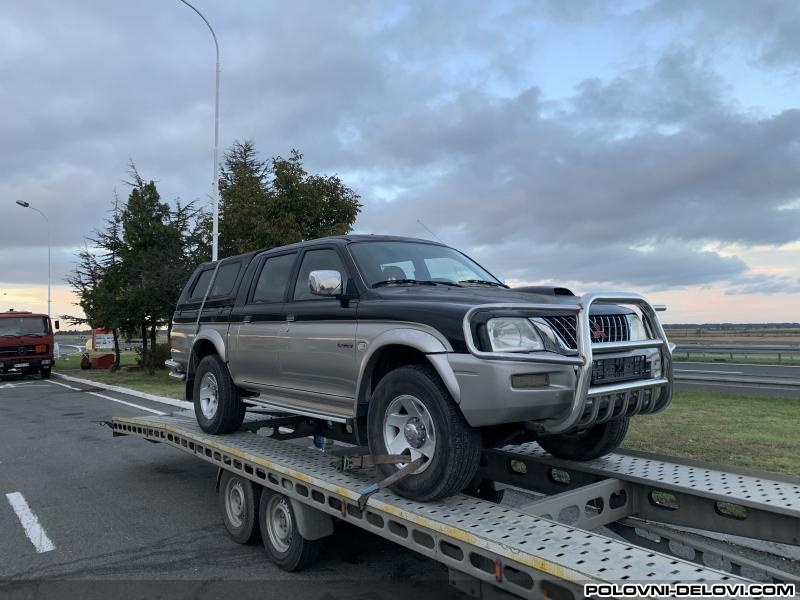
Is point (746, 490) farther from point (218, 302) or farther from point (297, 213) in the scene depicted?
point (297, 213)

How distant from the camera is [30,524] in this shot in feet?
17.7

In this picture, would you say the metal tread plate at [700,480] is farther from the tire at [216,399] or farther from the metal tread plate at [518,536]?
the tire at [216,399]

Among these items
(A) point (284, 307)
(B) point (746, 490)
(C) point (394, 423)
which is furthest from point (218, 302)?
(B) point (746, 490)

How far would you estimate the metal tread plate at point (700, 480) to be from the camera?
11.2 feet

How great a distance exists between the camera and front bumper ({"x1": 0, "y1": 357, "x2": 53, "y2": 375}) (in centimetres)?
2150

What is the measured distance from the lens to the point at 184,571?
4.29 metres

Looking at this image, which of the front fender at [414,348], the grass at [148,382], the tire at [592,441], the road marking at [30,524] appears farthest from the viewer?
the grass at [148,382]

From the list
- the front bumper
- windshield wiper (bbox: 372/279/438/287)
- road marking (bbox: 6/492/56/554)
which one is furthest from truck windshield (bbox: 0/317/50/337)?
windshield wiper (bbox: 372/279/438/287)

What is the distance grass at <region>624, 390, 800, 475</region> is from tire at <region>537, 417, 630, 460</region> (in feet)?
8.70

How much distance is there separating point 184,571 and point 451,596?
74.4 inches

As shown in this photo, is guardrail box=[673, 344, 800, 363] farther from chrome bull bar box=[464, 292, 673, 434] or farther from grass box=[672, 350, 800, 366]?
chrome bull bar box=[464, 292, 673, 434]

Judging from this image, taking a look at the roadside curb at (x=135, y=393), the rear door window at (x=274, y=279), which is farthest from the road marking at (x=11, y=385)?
the rear door window at (x=274, y=279)

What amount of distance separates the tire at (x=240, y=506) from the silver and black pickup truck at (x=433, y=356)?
69 cm

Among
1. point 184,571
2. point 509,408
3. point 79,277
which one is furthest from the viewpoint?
point 79,277
